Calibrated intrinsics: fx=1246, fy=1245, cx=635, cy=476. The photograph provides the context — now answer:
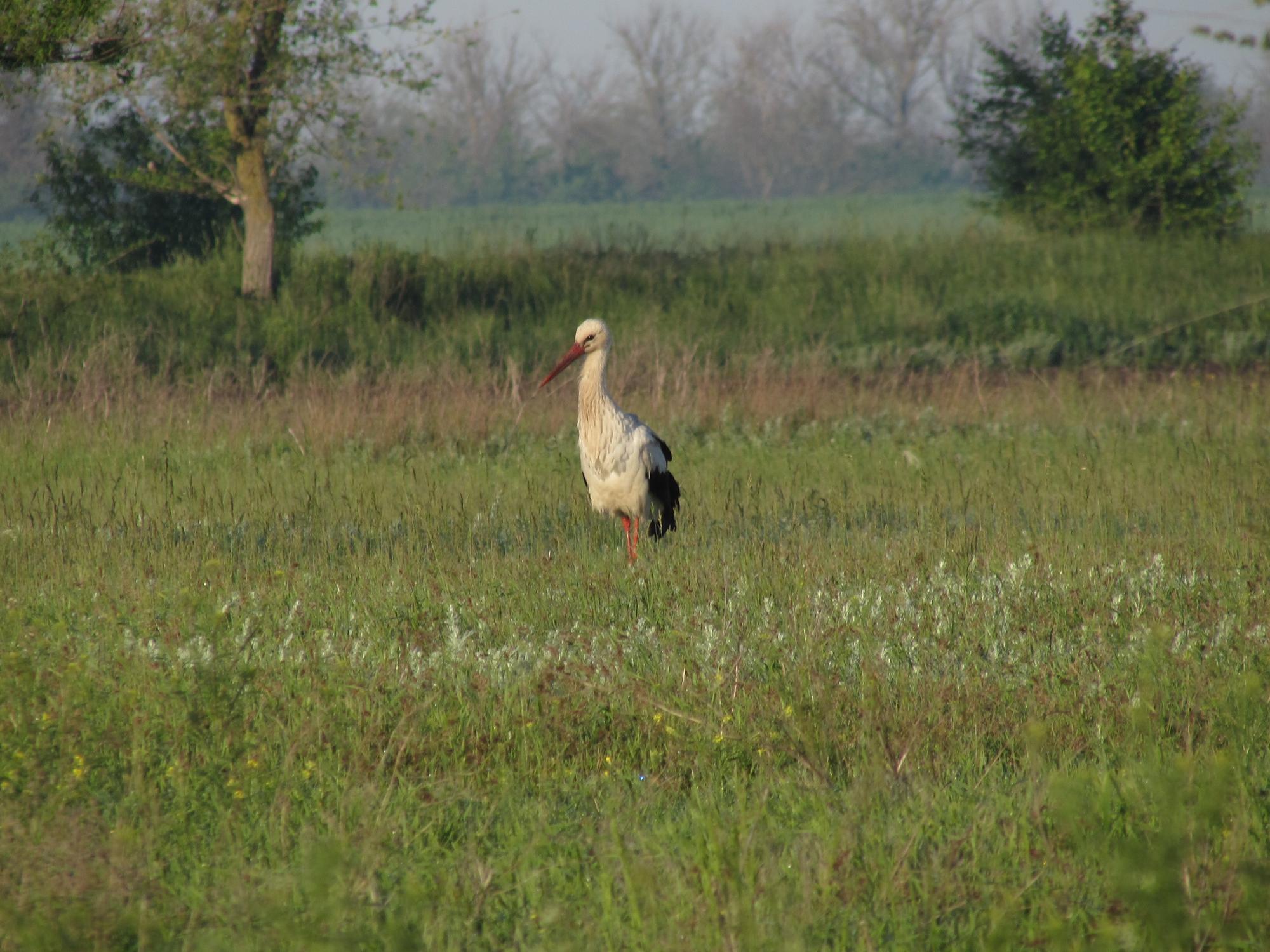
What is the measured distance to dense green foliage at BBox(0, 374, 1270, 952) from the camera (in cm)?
285

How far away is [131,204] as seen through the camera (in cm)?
2005

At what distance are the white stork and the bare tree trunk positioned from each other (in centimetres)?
1119

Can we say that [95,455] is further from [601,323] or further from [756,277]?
[756,277]

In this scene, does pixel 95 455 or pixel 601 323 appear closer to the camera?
pixel 601 323

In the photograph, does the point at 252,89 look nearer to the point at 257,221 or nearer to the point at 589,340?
the point at 257,221

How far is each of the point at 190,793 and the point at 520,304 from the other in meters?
16.2

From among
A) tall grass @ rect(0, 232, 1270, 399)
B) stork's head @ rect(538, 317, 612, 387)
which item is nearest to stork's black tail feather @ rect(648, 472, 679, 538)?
stork's head @ rect(538, 317, 612, 387)

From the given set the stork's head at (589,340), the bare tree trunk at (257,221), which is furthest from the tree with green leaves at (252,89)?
the stork's head at (589,340)

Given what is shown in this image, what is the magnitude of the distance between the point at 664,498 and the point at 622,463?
37 cm

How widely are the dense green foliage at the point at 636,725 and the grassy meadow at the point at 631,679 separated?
0.06ft

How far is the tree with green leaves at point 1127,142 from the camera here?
21.8 metres

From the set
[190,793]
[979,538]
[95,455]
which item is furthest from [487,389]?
[190,793]

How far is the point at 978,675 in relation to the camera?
4570 millimetres

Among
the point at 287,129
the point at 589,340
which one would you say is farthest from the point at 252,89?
the point at 589,340
